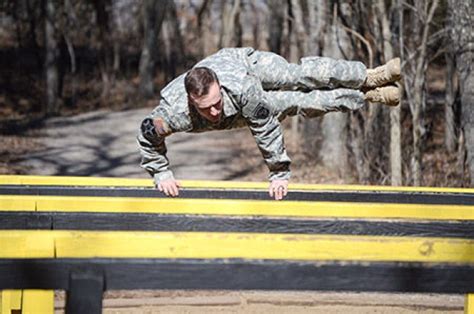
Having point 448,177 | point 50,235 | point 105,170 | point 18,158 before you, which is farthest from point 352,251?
point 18,158

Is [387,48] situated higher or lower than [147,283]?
higher

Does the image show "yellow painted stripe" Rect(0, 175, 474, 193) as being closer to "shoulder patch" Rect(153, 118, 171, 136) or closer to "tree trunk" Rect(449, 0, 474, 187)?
"shoulder patch" Rect(153, 118, 171, 136)

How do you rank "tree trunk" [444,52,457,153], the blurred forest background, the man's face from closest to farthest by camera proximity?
the man's face < the blurred forest background < "tree trunk" [444,52,457,153]

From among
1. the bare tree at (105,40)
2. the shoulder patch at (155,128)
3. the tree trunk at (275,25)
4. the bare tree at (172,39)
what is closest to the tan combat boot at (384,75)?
the shoulder patch at (155,128)

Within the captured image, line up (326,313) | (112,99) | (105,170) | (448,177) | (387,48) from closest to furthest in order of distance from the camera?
(326,313)
(387,48)
(448,177)
(105,170)
(112,99)

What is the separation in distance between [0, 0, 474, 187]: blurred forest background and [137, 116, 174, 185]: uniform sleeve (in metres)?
3.93

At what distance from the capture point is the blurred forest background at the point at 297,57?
986cm

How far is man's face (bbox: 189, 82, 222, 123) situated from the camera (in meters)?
4.36

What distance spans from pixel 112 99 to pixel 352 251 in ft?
76.5

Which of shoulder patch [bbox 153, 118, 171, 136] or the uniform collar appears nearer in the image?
the uniform collar

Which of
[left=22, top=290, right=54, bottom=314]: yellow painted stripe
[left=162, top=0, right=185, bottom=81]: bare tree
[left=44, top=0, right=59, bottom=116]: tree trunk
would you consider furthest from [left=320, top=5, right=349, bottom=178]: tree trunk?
[left=162, top=0, right=185, bottom=81]: bare tree

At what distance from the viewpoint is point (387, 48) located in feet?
32.3

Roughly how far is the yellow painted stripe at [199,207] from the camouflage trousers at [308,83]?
2.81 ft

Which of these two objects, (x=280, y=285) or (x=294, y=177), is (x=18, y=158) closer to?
(x=294, y=177)
